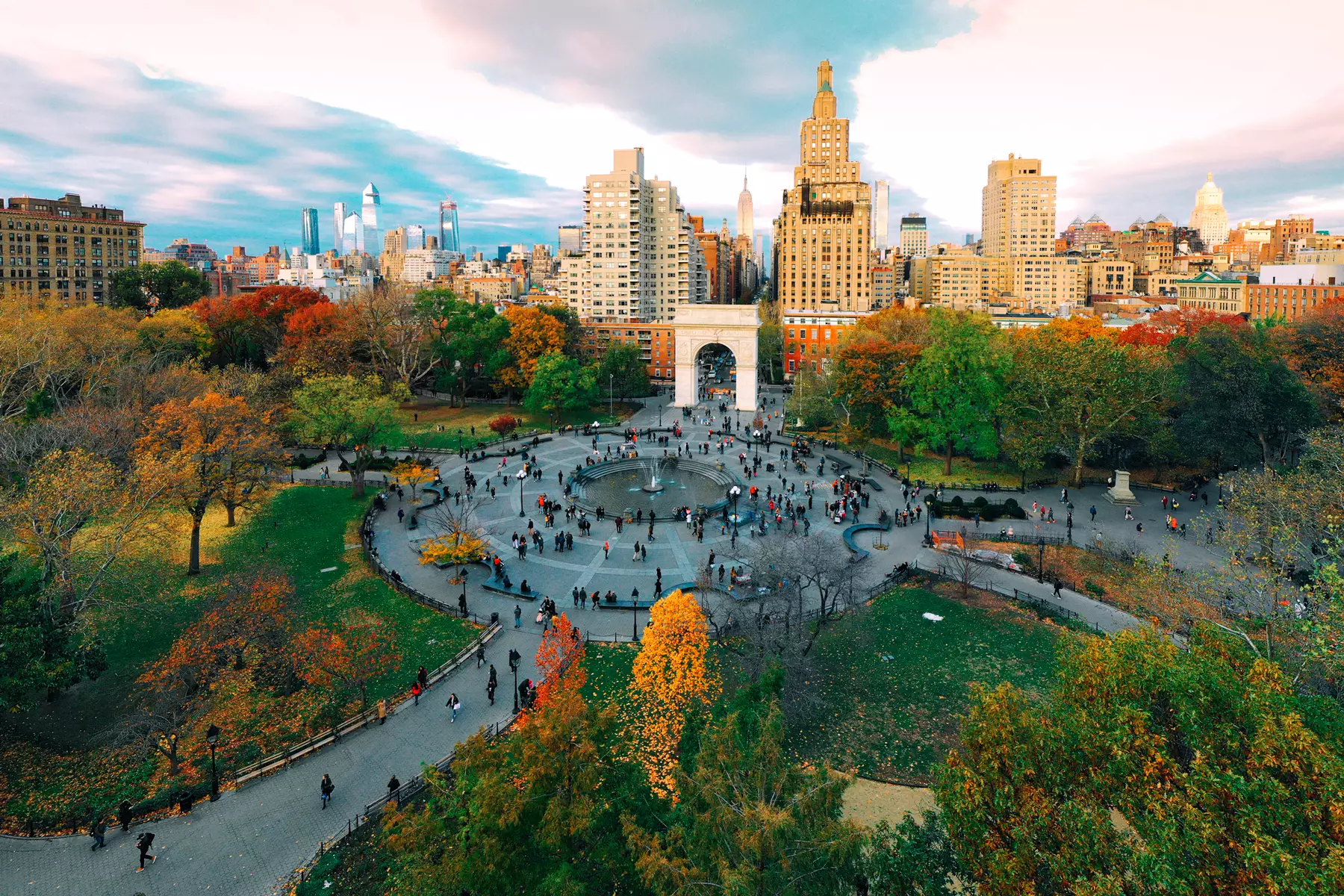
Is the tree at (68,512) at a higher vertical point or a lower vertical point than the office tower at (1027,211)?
lower

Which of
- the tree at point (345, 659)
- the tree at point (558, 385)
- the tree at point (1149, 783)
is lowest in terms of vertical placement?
the tree at point (345, 659)

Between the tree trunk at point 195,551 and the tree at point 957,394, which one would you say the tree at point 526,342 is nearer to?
the tree at point 957,394

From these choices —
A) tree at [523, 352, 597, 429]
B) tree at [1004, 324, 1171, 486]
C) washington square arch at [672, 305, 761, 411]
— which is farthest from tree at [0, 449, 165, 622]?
washington square arch at [672, 305, 761, 411]

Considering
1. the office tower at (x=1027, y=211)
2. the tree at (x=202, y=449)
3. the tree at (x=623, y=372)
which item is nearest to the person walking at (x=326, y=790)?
the tree at (x=202, y=449)

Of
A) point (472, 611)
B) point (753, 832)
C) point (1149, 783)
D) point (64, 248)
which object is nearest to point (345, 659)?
point (472, 611)

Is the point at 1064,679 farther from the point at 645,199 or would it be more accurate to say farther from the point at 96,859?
the point at 645,199
